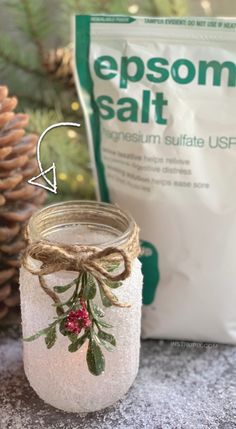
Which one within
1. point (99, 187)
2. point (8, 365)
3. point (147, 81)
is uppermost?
point (147, 81)

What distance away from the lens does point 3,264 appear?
573 millimetres

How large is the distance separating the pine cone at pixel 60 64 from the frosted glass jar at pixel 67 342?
226 mm

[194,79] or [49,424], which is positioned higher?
[194,79]

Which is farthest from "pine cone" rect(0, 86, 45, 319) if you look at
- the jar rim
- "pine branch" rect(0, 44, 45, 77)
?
"pine branch" rect(0, 44, 45, 77)

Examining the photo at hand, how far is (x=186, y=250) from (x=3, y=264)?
169 millimetres

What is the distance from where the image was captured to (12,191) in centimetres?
56

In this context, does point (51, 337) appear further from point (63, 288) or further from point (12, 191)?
point (12, 191)

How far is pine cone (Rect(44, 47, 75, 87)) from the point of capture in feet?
2.24

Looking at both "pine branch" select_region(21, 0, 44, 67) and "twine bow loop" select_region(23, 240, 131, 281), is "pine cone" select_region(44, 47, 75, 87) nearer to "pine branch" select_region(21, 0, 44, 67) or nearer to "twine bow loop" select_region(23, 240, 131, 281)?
"pine branch" select_region(21, 0, 44, 67)

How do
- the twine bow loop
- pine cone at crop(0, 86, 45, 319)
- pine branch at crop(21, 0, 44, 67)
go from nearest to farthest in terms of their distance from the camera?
the twine bow loop < pine cone at crop(0, 86, 45, 319) < pine branch at crop(21, 0, 44, 67)

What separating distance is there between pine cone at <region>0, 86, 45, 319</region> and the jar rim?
5cm

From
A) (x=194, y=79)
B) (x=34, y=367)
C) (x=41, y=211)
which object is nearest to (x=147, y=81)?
(x=194, y=79)

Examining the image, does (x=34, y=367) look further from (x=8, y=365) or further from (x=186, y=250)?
(x=186, y=250)

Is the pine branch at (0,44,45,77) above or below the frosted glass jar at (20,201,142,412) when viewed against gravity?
above
